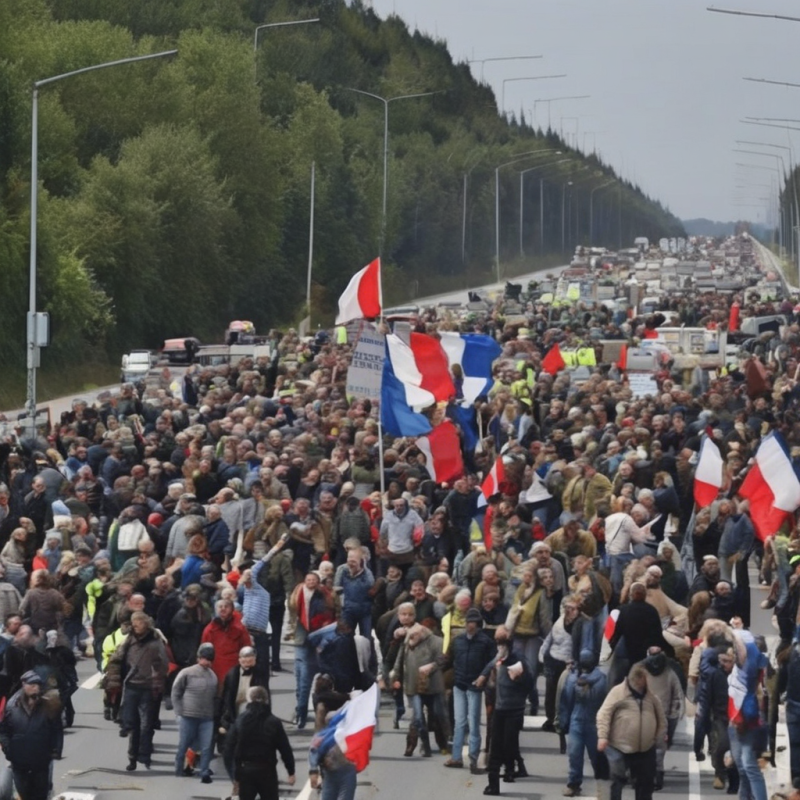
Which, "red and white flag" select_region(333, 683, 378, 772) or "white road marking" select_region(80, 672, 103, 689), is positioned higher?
"red and white flag" select_region(333, 683, 378, 772)

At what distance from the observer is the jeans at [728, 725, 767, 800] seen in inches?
577

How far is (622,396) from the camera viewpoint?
104ft

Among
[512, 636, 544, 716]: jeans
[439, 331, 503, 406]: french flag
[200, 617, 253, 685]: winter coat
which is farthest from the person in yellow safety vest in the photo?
[200, 617, 253, 685]: winter coat

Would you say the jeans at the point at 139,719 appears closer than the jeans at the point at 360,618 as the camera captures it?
Yes

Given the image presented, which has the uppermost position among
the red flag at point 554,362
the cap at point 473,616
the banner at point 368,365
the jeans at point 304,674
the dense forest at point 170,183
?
the dense forest at point 170,183

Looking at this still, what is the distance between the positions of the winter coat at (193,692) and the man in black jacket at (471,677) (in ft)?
5.73

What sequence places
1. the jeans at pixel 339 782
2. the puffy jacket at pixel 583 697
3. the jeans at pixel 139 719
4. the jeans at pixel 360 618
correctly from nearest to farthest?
the jeans at pixel 339 782 < the puffy jacket at pixel 583 697 < the jeans at pixel 139 719 < the jeans at pixel 360 618

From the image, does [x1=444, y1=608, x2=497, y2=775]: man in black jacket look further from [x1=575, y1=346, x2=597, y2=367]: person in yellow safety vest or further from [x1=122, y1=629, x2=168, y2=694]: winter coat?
[x1=575, y1=346, x2=597, y2=367]: person in yellow safety vest

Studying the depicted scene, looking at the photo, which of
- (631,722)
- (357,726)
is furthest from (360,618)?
(357,726)

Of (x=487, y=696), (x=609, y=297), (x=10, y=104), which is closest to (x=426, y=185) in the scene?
(x=609, y=297)

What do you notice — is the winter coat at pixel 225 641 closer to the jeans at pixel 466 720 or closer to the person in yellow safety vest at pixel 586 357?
the jeans at pixel 466 720

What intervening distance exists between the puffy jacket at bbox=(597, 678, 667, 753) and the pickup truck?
3719 cm

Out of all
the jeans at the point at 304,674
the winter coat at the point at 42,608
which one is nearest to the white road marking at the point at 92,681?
the winter coat at the point at 42,608

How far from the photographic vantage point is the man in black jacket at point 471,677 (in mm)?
16375
